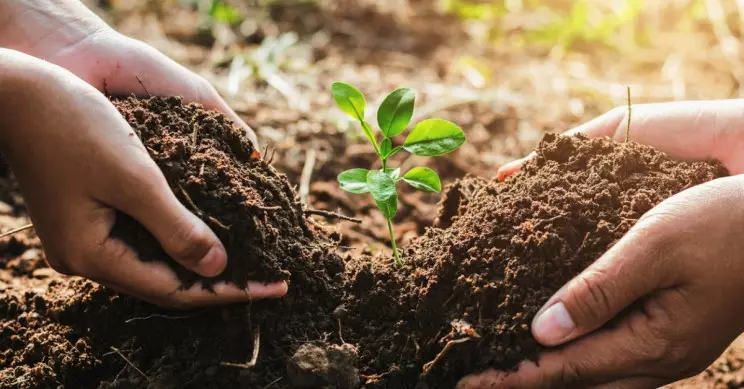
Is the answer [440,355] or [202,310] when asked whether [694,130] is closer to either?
[440,355]

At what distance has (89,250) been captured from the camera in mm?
1485

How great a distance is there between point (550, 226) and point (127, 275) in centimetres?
95

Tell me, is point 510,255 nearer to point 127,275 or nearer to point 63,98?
point 127,275

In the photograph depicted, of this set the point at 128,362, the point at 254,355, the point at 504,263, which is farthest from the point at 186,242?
the point at 504,263

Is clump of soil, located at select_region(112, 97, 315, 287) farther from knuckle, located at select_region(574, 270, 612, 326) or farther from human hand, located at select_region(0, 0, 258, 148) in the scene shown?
knuckle, located at select_region(574, 270, 612, 326)

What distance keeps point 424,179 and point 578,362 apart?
57 cm

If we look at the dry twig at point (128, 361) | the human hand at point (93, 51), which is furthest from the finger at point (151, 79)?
the dry twig at point (128, 361)

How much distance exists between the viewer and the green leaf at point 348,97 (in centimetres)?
174

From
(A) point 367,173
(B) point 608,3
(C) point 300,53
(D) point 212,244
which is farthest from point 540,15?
(D) point 212,244

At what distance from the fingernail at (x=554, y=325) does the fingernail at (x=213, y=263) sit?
2.29 ft

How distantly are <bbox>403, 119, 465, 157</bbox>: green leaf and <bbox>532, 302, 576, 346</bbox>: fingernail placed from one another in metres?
0.48

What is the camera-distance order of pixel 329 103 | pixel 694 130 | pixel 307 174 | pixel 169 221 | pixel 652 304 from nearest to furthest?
pixel 169 221 < pixel 652 304 < pixel 694 130 < pixel 307 174 < pixel 329 103

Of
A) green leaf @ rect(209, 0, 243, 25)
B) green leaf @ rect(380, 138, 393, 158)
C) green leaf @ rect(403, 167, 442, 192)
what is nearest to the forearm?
green leaf @ rect(380, 138, 393, 158)

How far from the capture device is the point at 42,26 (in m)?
1.94
